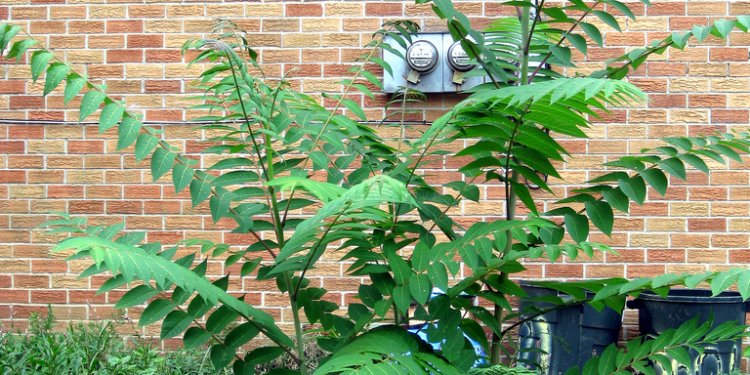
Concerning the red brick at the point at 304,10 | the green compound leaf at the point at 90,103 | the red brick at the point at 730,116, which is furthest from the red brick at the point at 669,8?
the green compound leaf at the point at 90,103

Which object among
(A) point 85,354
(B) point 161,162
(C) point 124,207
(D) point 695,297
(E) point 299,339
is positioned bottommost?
(A) point 85,354

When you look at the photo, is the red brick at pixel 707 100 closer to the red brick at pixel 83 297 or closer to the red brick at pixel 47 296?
the red brick at pixel 83 297

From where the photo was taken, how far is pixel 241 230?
236cm

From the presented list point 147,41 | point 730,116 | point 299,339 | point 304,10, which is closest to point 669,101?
point 730,116

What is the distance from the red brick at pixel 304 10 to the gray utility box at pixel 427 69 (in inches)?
16.6

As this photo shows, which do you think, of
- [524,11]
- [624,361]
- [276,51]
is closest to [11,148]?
[276,51]

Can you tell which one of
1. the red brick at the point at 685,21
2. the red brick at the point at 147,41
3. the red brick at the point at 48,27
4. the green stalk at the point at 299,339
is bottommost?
the green stalk at the point at 299,339

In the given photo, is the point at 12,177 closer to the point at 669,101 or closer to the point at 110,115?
the point at 110,115

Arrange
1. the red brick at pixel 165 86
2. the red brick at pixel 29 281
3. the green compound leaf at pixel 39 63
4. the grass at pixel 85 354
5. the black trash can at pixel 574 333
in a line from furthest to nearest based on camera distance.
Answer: the red brick at pixel 29 281, the red brick at pixel 165 86, the black trash can at pixel 574 333, the grass at pixel 85 354, the green compound leaf at pixel 39 63

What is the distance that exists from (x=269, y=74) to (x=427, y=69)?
87cm

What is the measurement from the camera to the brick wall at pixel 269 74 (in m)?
4.91

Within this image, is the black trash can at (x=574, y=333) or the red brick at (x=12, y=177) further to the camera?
the red brick at (x=12, y=177)

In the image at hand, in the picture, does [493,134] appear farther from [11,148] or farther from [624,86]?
[11,148]

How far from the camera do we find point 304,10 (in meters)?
4.97
